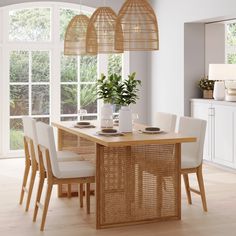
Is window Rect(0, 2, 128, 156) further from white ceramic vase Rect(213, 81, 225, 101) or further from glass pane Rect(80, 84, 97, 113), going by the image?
white ceramic vase Rect(213, 81, 225, 101)

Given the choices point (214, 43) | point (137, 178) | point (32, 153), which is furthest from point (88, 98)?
point (137, 178)

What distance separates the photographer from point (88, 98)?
343 inches

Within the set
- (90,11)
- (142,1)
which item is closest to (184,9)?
(90,11)

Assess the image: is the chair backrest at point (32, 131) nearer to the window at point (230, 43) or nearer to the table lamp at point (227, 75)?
the table lamp at point (227, 75)

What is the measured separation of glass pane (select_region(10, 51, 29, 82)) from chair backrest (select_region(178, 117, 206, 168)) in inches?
137

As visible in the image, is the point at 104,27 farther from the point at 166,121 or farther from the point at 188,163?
the point at 188,163

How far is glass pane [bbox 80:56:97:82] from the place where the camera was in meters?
8.65

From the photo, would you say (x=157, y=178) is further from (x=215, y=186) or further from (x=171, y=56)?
(x=171, y=56)

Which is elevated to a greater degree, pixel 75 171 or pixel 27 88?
pixel 27 88

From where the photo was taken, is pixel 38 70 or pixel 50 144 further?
pixel 38 70

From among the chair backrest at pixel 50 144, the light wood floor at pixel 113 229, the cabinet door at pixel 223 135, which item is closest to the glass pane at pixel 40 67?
the light wood floor at pixel 113 229

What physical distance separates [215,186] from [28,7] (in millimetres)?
3968

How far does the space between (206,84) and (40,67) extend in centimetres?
252

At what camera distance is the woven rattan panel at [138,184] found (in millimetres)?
4652
